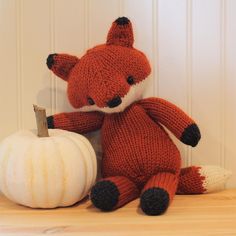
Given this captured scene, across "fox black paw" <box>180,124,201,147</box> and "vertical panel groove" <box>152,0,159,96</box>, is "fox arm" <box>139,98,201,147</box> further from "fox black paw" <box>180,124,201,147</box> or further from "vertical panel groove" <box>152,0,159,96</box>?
"vertical panel groove" <box>152,0,159,96</box>

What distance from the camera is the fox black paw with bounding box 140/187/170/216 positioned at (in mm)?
677

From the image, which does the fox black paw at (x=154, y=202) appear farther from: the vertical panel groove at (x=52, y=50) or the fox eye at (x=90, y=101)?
the vertical panel groove at (x=52, y=50)

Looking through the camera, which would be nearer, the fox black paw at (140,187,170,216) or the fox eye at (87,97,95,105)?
the fox black paw at (140,187,170,216)

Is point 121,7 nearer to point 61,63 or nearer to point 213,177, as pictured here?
point 61,63

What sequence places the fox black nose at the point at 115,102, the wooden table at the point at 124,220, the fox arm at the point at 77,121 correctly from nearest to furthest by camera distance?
the wooden table at the point at 124,220 → the fox black nose at the point at 115,102 → the fox arm at the point at 77,121

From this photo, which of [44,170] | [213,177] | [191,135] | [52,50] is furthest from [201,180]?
[52,50]

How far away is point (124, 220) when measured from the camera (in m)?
0.67

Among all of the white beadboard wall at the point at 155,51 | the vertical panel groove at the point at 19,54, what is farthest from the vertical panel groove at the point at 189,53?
the vertical panel groove at the point at 19,54

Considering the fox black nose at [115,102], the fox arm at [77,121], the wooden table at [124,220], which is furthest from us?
the fox arm at [77,121]

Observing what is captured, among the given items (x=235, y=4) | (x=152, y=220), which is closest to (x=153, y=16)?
(x=235, y=4)

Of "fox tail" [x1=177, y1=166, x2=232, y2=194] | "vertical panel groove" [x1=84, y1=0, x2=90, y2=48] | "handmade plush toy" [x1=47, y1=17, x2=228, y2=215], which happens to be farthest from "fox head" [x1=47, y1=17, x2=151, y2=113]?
"fox tail" [x1=177, y1=166, x2=232, y2=194]

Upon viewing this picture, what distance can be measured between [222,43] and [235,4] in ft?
0.34

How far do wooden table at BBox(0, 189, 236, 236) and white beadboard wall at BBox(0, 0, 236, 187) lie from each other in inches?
8.8

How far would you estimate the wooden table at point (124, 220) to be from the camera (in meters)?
0.62
